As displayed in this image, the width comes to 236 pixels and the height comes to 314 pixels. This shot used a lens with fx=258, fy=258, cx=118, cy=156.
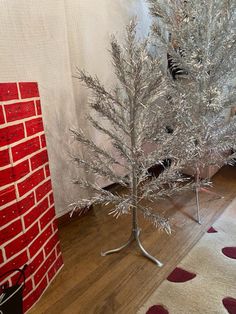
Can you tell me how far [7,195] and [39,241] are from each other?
310 millimetres

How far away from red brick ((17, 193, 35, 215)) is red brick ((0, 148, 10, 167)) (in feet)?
0.55

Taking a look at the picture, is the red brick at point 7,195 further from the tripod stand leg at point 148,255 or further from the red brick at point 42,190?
the tripod stand leg at point 148,255

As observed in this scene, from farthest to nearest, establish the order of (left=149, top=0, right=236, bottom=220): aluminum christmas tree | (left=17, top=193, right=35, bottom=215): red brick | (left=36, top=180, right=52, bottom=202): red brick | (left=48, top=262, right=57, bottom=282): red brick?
(left=149, top=0, right=236, bottom=220): aluminum christmas tree → (left=48, top=262, right=57, bottom=282): red brick → (left=36, top=180, right=52, bottom=202): red brick → (left=17, top=193, right=35, bottom=215): red brick

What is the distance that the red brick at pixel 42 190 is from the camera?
1106 millimetres

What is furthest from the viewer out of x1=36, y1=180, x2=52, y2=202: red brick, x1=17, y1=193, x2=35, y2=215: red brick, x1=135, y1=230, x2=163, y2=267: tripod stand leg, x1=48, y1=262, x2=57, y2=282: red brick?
x1=135, y1=230, x2=163, y2=267: tripod stand leg

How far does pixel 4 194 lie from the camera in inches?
35.9

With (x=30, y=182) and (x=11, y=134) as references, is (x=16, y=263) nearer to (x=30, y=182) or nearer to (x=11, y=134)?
(x=30, y=182)

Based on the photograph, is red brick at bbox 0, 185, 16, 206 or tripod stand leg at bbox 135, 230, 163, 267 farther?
tripod stand leg at bbox 135, 230, 163, 267

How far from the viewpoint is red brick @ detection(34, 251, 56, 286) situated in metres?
1.12

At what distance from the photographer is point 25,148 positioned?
3.28ft

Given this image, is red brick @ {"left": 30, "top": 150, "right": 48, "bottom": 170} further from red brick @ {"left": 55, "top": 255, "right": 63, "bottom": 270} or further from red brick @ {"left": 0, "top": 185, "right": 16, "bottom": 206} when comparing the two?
red brick @ {"left": 55, "top": 255, "right": 63, "bottom": 270}

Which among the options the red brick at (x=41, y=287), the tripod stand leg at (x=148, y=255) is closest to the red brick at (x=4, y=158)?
the red brick at (x=41, y=287)

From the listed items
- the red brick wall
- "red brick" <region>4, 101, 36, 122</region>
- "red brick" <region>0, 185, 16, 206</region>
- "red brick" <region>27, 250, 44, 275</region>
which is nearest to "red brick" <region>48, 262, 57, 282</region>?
the red brick wall

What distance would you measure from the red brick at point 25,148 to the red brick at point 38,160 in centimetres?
3
